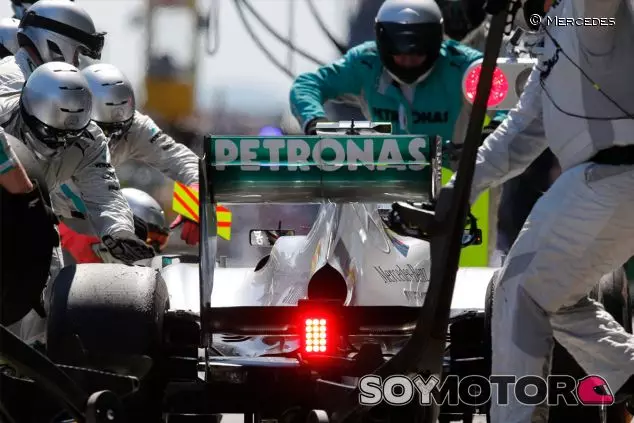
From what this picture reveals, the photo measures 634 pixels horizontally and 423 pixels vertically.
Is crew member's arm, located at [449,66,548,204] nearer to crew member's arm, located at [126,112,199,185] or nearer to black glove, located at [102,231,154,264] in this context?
black glove, located at [102,231,154,264]

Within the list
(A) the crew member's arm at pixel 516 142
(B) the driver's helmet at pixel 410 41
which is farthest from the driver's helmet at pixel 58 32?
(A) the crew member's arm at pixel 516 142

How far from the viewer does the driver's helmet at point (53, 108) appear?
827 cm

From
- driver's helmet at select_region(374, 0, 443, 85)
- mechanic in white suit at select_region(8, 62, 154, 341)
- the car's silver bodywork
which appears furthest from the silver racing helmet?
the car's silver bodywork

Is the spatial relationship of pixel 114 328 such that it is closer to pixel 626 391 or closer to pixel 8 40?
pixel 626 391

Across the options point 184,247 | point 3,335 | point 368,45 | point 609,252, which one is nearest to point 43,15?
point 368,45

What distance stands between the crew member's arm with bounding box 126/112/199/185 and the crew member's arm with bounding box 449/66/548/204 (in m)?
4.06

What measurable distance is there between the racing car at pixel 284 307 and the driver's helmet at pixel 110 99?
2803 mm

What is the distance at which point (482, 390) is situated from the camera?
689 centimetres

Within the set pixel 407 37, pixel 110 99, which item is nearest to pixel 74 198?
pixel 110 99

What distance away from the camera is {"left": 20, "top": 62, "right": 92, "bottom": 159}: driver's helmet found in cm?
827

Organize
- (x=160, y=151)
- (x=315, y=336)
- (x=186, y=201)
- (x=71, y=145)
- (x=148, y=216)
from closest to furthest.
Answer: (x=315, y=336), (x=71, y=145), (x=186, y=201), (x=160, y=151), (x=148, y=216)

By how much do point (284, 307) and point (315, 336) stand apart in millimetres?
267

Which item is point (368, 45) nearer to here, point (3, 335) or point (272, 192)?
point (272, 192)

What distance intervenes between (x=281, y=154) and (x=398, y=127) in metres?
3.03
